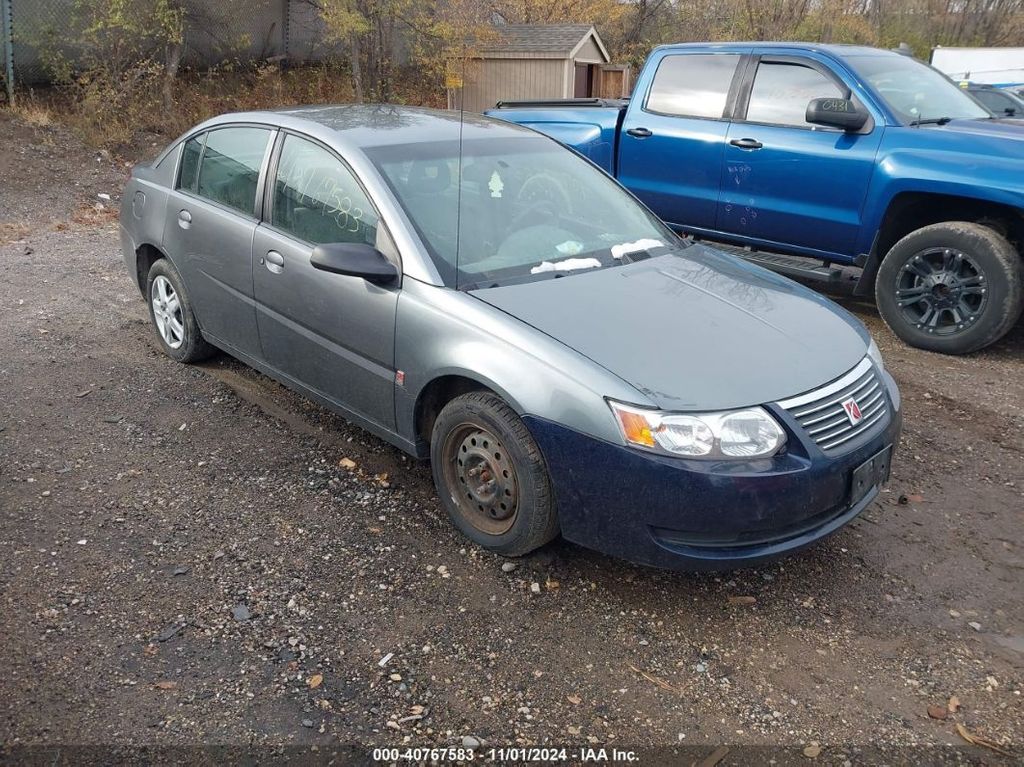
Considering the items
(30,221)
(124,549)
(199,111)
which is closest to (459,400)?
(124,549)

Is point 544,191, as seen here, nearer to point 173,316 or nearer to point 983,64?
point 173,316

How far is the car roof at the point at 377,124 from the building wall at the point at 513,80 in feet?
56.3

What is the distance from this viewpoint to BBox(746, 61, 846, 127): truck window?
644cm

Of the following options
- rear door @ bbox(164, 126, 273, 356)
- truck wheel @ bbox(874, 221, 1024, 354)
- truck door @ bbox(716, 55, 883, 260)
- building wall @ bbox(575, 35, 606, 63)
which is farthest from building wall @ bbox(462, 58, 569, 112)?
rear door @ bbox(164, 126, 273, 356)

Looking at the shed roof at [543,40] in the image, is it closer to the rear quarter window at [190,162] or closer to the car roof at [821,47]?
the car roof at [821,47]

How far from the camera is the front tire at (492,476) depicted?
3238mm

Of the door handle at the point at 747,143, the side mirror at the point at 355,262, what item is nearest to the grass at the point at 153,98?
the door handle at the point at 747,143

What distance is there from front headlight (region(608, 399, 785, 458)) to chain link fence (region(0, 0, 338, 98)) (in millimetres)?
13567

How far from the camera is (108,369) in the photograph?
5426 mm

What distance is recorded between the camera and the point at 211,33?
16000 millimetres

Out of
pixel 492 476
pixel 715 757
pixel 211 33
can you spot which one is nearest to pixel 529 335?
pixel 492 476

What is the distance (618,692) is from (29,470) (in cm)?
307

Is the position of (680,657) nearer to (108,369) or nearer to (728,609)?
(728,609)

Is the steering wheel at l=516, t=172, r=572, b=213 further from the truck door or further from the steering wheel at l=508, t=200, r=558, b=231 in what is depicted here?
the truck door
